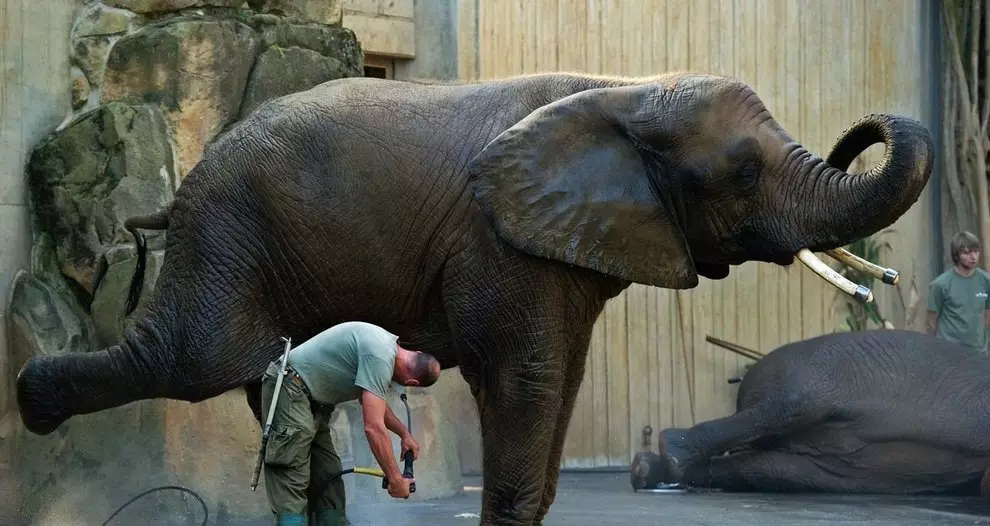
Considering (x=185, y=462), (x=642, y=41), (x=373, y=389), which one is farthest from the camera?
(x=642, y=41)

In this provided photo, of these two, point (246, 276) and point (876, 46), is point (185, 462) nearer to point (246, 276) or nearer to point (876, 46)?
point (246, 276)

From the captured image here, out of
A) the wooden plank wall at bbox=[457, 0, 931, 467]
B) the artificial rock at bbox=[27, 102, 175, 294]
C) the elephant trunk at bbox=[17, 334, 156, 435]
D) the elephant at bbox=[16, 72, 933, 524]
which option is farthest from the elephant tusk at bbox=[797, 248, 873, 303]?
the wooden plank wall at bbox=[457, 0, 931, 467]

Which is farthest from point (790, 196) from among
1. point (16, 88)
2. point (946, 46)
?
point (946, 46)

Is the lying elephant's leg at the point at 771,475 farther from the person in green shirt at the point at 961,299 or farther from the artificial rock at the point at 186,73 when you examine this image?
the artificial rock at the point at 186,73

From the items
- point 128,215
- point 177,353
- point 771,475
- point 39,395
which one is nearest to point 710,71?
point 771,475

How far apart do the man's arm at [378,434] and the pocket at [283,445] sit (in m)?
0.57

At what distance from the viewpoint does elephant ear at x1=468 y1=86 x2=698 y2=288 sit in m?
7.96

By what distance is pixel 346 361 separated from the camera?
7.65m

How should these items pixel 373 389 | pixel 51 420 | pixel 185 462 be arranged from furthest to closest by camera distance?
pixel 185 462 < pixel 51 420 < pixel 373 389

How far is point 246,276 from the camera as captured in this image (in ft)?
27.5

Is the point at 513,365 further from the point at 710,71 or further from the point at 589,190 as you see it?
the point at 710,71

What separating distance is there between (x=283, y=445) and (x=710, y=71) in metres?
6.86

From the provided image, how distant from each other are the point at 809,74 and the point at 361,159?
275 inches

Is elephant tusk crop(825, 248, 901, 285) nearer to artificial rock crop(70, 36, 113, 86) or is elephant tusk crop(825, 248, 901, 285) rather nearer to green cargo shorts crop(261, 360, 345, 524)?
green cargo shorts crop(261, 360, 345, 524)
